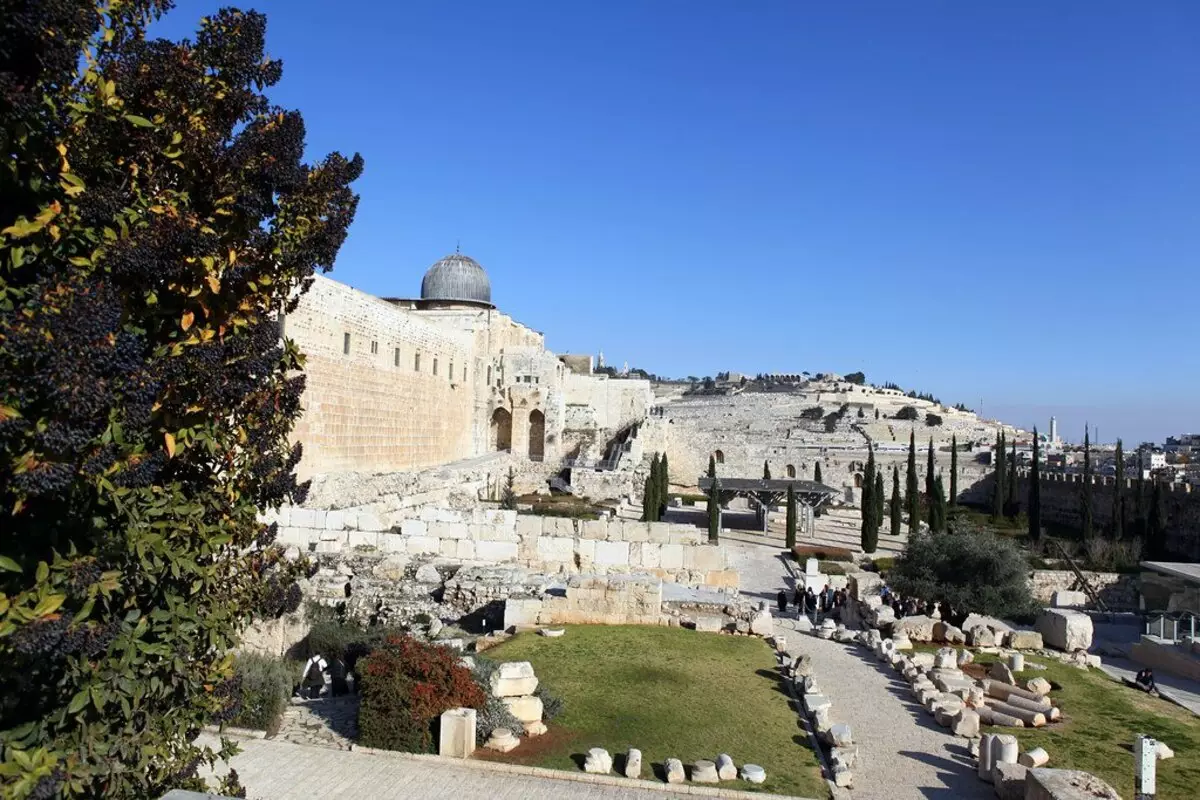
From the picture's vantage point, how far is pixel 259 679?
9.06 meters

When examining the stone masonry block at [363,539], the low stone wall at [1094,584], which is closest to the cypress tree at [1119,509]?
the low stone wall at [1094,584]

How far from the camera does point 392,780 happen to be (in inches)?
287

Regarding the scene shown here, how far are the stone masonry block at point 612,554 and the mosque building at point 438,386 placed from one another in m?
8.78

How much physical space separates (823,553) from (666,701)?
17.4 metres

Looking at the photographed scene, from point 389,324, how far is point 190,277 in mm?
22410

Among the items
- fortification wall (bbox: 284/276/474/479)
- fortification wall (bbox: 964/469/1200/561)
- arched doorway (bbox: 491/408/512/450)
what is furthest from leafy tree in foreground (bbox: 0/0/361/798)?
arched doorway (bbox: 491/408/512/450)

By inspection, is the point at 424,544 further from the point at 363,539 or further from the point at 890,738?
the point at 890,738

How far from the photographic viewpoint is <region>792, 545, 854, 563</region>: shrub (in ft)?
83.0

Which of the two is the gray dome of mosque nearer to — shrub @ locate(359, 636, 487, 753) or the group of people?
the group of people

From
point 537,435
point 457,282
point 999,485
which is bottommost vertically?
point 999,485

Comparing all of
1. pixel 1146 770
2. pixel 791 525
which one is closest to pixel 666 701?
pixel 1146 770

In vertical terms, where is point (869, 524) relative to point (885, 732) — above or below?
above

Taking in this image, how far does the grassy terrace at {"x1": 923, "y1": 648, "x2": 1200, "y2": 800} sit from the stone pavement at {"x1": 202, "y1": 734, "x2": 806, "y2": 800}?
4.00m

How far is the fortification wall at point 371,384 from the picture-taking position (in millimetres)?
21578
